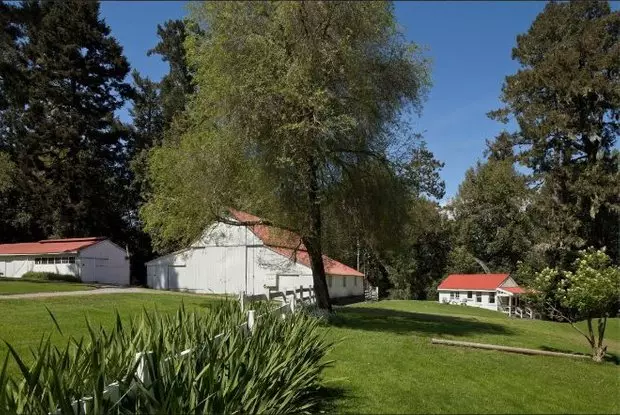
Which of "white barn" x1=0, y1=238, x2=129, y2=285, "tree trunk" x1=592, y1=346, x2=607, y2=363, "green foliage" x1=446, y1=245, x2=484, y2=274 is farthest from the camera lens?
"green foliage" x1=446, y1=245, x2=484, y2=274

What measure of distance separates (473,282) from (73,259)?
1462 inches

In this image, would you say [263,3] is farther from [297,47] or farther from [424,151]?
[424,151]

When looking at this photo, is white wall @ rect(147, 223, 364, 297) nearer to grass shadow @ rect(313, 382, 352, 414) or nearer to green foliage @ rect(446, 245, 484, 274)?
green foliage @ rect(446, 245, 484, 274)

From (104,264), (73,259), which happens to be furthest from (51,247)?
(104,264)

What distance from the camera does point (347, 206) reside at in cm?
1889

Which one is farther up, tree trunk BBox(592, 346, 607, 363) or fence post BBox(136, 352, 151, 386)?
fence post BBox(136, 352, 151, 386)

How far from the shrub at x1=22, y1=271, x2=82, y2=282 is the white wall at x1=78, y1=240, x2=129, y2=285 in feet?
2.53

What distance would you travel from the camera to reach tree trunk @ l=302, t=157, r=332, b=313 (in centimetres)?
1773

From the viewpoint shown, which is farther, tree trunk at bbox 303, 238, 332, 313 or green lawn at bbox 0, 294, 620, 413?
tree trunk at bbox 303, 238, 332, 313

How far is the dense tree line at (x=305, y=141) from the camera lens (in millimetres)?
16625

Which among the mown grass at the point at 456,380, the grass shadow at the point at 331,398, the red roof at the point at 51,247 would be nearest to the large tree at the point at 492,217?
the red roof at the point at 51,247

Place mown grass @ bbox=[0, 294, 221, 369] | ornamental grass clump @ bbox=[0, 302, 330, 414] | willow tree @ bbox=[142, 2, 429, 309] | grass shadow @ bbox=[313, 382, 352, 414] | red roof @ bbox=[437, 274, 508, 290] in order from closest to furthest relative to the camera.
A: ornamental grass clump @ bbox=[0, 302, 330, 414] < grass shadow @ bbox=[313, 382, 352, 414] < mown grass @ bbox=[0, 294, 221, 369] < willow tree @ bbox=[142, 2, 429, 309] < red roof @ bbox=[437, 274, 508, 290]

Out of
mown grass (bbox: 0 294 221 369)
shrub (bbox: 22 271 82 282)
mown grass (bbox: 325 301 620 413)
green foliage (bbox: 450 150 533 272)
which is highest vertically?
green foliage (bbox: 450 150 533 272)

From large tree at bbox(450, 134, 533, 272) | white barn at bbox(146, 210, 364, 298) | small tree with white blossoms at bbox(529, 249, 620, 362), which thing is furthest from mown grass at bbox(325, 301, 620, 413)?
large tree at bbox(450, 134, 533, 272)
